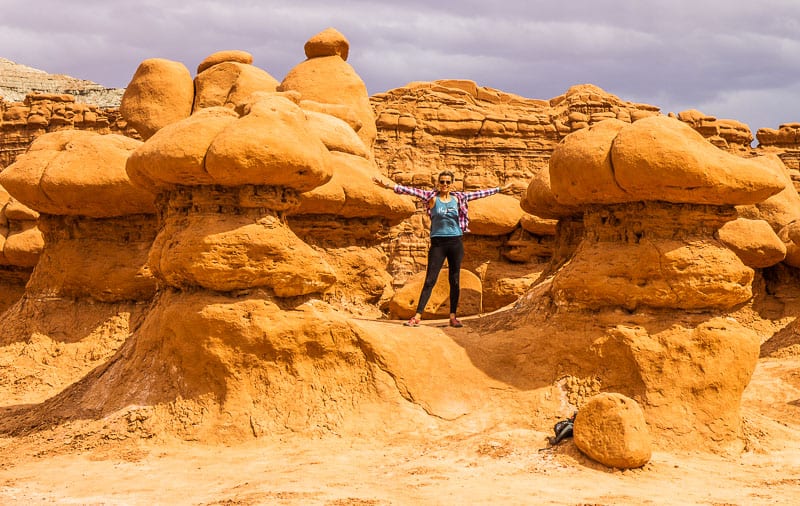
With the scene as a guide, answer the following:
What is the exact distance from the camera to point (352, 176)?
8258mm

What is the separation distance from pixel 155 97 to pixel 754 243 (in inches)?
299

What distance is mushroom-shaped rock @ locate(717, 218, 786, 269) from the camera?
893 centimetres

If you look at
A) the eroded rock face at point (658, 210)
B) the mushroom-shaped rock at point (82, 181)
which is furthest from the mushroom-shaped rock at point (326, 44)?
the eroded rock face at point (658, 210)

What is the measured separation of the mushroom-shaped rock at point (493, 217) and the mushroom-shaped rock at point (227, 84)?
141 inches

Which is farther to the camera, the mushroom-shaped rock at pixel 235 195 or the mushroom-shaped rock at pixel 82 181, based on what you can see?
the mushroom-shaped rock at pixel 82 181

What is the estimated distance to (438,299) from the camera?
7.70 metres

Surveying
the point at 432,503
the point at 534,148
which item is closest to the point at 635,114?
the point at 534,148

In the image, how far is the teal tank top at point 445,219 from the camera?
6.42 meters

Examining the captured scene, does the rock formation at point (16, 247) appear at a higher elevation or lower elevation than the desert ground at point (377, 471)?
higher

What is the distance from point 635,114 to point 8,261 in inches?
504

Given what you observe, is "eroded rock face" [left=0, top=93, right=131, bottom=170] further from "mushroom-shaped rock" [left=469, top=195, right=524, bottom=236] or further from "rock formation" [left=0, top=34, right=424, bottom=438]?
"rock formation" [left=0, top=34, right=424, bottom=438]

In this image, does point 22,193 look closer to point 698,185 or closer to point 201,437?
point 201,437

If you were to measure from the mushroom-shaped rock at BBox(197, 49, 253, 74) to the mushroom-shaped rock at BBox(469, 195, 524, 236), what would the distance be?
15.5ft

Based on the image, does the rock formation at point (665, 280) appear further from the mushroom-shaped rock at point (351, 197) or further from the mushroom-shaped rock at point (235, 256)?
the mushroom-shaped rock at point (351, 197)
